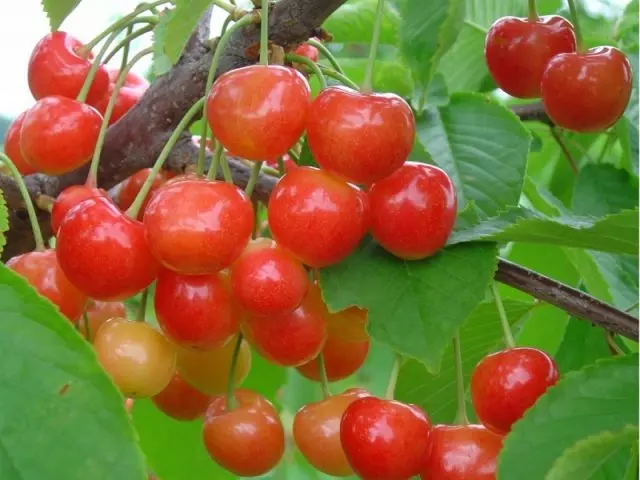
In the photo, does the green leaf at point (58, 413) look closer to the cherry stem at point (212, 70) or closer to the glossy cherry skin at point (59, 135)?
the cherry stem at point (212, 70)

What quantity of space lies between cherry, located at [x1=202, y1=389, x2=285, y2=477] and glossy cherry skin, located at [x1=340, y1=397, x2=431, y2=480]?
142 millimetres

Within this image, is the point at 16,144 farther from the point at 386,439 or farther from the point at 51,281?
the point at 386,439

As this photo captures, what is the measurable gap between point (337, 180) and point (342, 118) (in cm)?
6

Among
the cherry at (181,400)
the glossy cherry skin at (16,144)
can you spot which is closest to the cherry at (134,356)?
the cherry at (181,400)

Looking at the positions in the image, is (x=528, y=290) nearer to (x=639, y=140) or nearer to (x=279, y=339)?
(x=279, y=339)

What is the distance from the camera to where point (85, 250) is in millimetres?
882

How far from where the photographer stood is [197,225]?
0.84 metres

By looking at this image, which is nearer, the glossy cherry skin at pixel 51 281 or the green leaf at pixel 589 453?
the green leaf at pixel 589 453

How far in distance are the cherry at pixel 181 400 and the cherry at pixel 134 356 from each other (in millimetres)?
146

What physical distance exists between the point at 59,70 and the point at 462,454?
67 cm

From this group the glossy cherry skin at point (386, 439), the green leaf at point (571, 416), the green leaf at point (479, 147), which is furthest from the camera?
the green leaf at point (479, 147)

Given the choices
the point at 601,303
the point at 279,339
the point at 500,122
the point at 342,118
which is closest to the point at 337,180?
the point at 342,118

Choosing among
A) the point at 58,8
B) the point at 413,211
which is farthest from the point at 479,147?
the point at 58,8

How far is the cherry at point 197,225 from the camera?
839 mm
